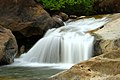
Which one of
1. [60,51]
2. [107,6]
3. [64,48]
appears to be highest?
[107,6]

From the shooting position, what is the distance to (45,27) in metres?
17.4

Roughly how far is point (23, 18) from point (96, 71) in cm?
1266

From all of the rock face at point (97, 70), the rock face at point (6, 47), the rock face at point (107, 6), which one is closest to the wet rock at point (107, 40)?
the rock face at point (6, 47)

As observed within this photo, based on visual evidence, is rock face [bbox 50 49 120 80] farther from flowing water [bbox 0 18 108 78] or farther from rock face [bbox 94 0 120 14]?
rock face [bbox 94 0 120 14]

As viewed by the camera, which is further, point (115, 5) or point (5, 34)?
point (115, 5)

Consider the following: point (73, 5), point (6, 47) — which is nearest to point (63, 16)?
point (73, 5)

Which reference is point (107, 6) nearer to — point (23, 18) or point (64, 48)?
point (23, 18)

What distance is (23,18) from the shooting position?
17219mm

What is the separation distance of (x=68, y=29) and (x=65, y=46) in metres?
2.28

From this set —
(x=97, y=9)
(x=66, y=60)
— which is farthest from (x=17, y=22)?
(x=97, y=9)

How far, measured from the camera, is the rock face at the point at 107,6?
2272 centimetres

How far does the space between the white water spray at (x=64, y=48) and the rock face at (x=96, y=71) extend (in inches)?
343

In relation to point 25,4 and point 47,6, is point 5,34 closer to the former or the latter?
point 25,4

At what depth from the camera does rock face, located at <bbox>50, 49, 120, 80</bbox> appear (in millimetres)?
4777
